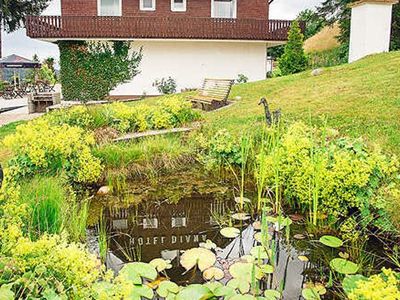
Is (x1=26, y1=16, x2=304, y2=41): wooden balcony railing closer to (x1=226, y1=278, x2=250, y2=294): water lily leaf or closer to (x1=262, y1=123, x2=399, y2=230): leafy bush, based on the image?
(x1=262, y1=123, x2=399, y2=230): leafy bush

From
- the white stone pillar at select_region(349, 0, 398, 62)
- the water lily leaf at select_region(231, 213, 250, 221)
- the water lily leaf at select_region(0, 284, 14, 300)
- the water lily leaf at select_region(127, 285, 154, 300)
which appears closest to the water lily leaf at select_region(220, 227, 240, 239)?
the water lily leaf at select_region(231, 213, 250, 221)

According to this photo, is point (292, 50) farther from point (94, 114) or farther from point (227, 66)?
point (94, 114)

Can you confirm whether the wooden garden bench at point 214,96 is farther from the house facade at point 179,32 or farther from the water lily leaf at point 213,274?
the water lily leaf at point 213,274

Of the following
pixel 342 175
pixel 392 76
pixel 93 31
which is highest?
pixel 93 31

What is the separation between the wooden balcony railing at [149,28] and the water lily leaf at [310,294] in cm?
1770

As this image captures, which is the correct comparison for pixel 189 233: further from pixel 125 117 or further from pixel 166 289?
pixel 125 117

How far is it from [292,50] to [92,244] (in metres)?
17.0

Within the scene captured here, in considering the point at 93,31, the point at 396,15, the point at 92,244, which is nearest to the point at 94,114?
the point at 92,244

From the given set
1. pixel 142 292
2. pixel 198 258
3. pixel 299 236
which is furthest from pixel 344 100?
pixel 142 292

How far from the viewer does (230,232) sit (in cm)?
488

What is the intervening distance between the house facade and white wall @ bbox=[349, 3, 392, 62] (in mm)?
6824

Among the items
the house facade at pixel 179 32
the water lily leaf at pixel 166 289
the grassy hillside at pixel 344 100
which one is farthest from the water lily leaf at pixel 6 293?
the house facade at pixel 179 32

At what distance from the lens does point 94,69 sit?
20.7 m

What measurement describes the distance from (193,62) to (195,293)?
61.9 ft
